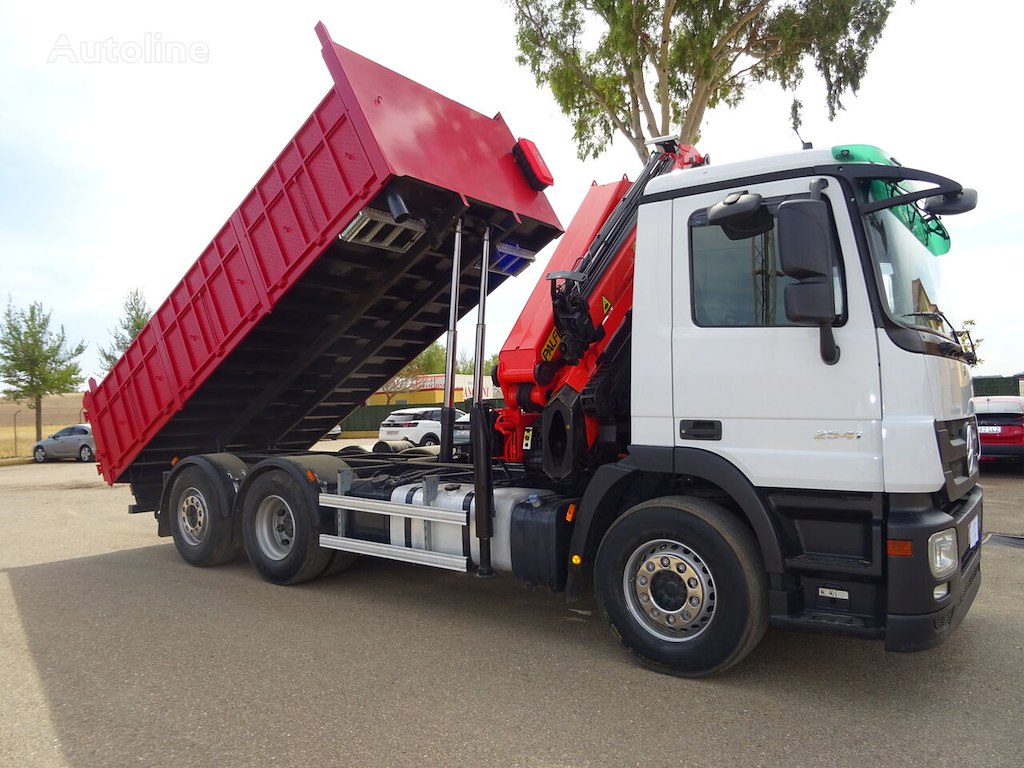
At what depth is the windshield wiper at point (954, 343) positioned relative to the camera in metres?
3.88

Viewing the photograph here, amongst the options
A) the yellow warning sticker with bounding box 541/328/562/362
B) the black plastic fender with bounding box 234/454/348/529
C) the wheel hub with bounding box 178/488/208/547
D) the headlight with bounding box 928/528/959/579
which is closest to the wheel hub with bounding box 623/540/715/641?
the headlight with bounding box 928/528/959/579

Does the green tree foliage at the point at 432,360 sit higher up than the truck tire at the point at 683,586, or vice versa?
the green tree foliage at the point at 432,360

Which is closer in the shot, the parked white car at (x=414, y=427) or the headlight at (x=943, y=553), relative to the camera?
the headlight at (x=943, y=553)

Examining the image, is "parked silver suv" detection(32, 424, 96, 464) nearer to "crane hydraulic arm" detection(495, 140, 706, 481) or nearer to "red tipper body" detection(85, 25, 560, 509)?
"red tipper body" detection(85, 25, 560, 509)

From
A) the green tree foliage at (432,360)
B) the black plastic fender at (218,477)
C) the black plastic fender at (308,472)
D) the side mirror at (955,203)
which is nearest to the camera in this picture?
the side mirror at (955,203)

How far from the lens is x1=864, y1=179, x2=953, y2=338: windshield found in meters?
3.77

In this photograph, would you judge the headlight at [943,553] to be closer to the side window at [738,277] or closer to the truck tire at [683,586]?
the truck tire at [683,586]

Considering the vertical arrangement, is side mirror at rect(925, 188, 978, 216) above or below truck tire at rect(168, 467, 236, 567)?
above

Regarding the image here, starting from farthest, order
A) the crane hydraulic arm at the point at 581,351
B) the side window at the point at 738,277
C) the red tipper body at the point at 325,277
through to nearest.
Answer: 1. the red tipper body at the point at 325,277
2. the crane hydraulic arm at the point at 581,351
3. the side window at the point at 738,277

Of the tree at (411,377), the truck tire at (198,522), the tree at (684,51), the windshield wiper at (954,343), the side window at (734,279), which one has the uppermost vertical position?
the tree at (684,51)

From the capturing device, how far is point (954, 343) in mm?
4102

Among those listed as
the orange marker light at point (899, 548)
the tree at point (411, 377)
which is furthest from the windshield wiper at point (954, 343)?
the tree at point (411, 377)

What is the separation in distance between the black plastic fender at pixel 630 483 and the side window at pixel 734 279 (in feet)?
2.52

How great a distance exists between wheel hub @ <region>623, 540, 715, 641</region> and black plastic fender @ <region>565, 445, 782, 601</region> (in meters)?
0.36
